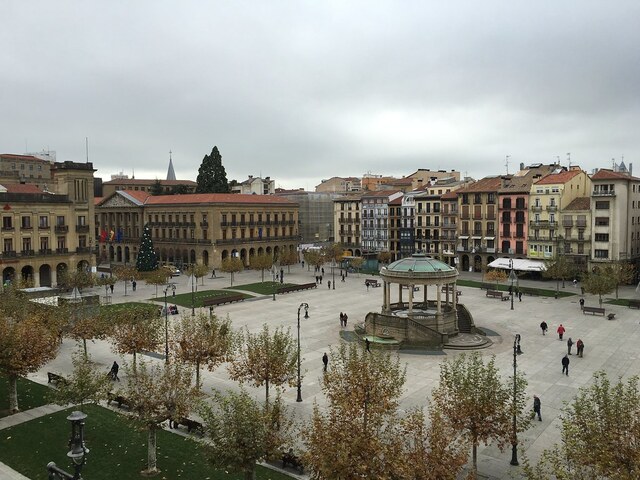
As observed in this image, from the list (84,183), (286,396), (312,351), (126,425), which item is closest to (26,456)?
(126,425)

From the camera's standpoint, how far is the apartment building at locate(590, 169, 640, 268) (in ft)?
244

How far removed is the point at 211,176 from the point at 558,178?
6475 cm

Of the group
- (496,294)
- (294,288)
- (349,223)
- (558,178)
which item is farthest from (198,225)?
(558,178)

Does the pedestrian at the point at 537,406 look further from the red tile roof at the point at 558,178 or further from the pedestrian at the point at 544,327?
the red tile roof at the point at 558,178

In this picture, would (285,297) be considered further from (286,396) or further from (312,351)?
(286,396)

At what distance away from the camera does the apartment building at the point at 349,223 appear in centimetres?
11125

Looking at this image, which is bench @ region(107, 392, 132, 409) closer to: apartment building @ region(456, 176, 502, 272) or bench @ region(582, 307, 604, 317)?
bench @ region(582, 307, 604, 317)

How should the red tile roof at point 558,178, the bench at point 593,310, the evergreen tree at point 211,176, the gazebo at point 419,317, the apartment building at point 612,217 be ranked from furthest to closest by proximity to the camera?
the evergreen tree at point 211,176 < the red tile roof at point 558,178 < the apartment building at point 612,217 < the bench at point 593,310 < the gazebo at point 419,317

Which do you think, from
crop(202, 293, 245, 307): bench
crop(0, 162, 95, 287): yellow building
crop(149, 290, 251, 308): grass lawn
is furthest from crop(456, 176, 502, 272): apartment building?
crop(0, 162, 95, 287): yellow building

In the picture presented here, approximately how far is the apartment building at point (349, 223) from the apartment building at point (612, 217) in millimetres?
45896

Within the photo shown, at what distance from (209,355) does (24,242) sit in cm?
5160

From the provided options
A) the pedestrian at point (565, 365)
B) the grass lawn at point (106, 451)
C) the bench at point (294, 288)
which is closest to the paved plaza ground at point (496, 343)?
the pedestrian at point (565, 365)

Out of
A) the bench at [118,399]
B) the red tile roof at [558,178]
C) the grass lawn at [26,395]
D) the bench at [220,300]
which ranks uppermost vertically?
the red tile roof at [558,178]

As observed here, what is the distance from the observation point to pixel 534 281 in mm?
78875
